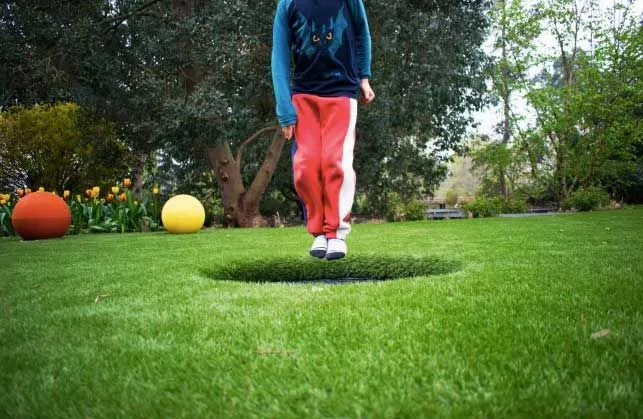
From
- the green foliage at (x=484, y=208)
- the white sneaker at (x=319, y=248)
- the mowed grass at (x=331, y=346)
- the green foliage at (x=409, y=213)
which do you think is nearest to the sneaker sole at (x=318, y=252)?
the white sneaker at (x=319, y=248)

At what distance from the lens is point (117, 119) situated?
39.9 ft

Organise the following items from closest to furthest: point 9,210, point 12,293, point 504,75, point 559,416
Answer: point 559,416 < point 12,293 < point 9,210 < point 504,75

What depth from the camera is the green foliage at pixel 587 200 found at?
500 inches

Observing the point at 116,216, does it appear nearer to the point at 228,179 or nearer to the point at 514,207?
the point at 228,179

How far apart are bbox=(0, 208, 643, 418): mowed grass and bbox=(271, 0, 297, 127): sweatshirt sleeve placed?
117 centimetres

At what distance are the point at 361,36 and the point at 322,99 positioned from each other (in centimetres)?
57

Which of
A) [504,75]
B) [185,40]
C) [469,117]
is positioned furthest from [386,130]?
[504,75]

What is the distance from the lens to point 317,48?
11.7 feet

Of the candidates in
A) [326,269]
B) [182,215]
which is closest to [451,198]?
[182,215]

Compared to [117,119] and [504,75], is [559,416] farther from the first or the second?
[504,75]

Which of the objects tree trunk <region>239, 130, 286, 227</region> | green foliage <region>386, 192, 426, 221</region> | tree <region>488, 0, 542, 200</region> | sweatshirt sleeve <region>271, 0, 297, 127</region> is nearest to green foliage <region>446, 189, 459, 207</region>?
tree <region>488, 0, 542, 200</region>

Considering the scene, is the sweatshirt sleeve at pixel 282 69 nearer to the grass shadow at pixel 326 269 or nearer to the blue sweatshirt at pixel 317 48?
the blue sweatshirt at pixel 317 48

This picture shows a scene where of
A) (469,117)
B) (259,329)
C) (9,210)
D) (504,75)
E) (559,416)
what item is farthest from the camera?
(504,75)

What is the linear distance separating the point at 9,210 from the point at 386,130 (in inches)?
303
